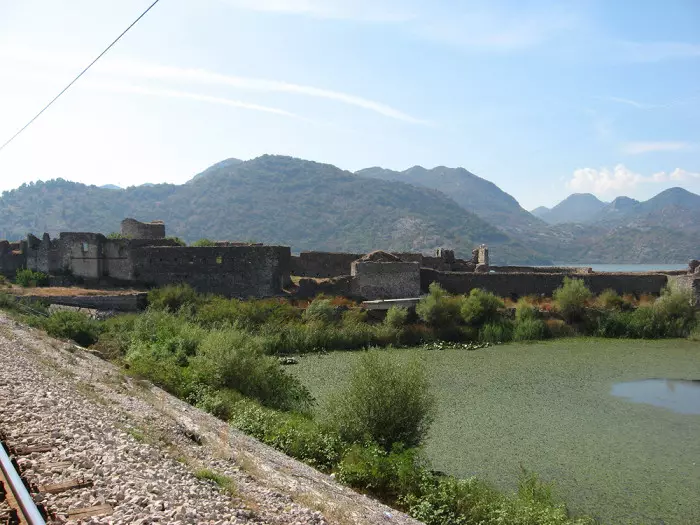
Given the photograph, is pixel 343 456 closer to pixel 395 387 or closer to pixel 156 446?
pixel 395 387

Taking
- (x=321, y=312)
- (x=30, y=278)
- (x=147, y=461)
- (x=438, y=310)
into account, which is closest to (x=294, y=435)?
(x=147, y=461)

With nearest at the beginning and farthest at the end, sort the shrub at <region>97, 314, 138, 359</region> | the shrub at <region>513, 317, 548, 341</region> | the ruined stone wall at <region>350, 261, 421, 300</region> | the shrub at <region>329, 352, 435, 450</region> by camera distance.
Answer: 1. the shrub at <region>329, 352, 435, 450</region>
2. the shrub at <region>97, 314, 138, 359</region>
3. the shrub at <region>513, 317, 548, 341</region>
4. the ruined stone wall at <region>350, 261, 421, 300</region>

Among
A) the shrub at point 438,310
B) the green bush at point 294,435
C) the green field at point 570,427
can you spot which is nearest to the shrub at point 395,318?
the shrub at point 438,310

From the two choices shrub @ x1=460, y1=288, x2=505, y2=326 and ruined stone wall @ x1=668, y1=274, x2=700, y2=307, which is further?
ruined stone wall @ x1=668, y1=274, x2=700, y2=307

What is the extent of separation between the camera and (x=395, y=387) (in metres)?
12.7

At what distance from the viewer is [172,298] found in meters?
25.9

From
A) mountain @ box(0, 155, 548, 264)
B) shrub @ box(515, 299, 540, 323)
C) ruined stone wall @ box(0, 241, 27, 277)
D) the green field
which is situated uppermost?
mountain @ box(0, 155, 548, 264)

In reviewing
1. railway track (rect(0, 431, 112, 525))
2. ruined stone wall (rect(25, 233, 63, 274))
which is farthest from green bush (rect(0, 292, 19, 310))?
railway track (rect(0, 431, 112, 525))

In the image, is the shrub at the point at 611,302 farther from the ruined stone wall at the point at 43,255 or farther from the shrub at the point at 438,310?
the ruined stone wall at the point at 43,255

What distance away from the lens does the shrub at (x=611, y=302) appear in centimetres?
2998

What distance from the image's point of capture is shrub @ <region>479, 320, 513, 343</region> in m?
27.4

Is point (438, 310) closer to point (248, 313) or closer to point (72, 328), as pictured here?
point (248, 313)

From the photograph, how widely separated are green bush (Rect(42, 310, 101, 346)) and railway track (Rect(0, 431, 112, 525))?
13.4 meters

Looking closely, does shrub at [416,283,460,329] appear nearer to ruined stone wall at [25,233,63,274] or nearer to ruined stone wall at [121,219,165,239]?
ruined stone wall at [121,219,165,239]
